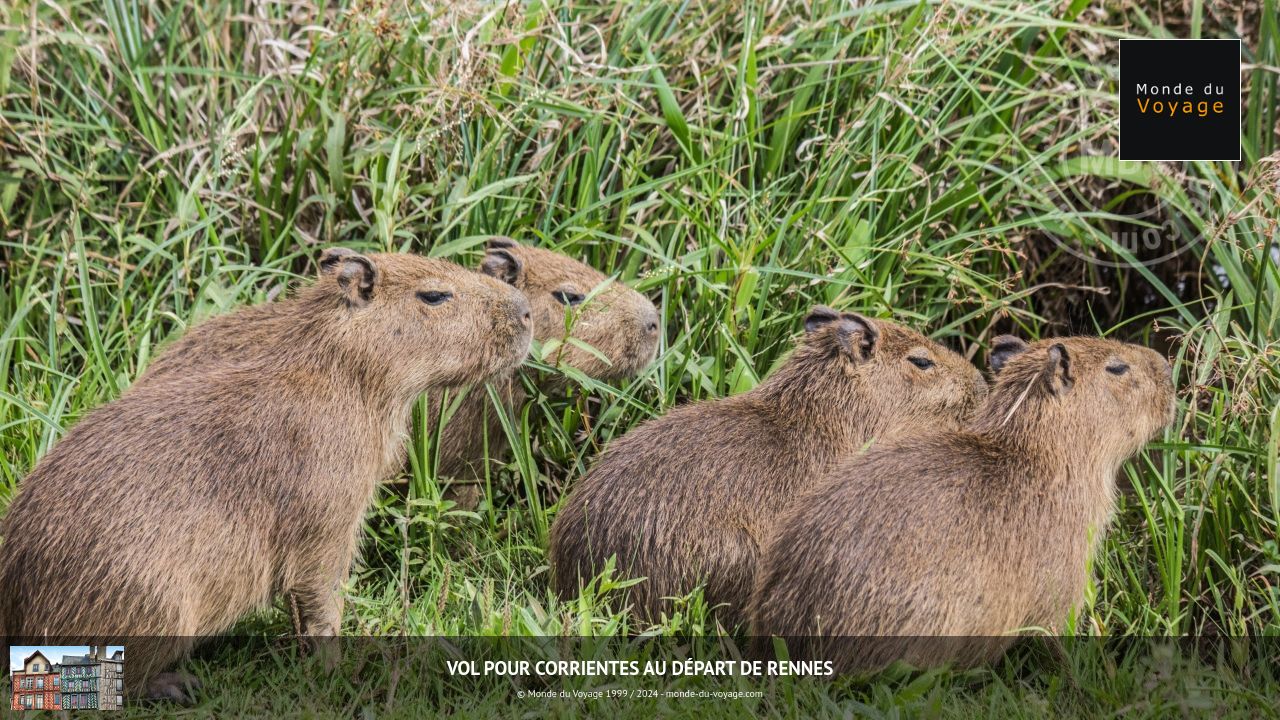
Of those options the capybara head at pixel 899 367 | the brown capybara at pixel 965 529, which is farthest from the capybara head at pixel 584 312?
the brown capybara at pixel 965 529

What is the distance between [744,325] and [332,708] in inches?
77.2

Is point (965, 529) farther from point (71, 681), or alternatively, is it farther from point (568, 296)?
point (71, 681)

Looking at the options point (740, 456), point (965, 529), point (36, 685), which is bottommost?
point (36, 685)

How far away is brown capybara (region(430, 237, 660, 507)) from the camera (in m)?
4.78

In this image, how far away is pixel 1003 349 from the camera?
171 inches

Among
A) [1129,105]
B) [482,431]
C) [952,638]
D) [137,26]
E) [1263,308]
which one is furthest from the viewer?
[137,26]

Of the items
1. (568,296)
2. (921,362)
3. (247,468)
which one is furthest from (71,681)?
(921,362)

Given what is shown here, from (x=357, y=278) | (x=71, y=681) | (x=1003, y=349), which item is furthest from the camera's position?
(x=1003, y=349)

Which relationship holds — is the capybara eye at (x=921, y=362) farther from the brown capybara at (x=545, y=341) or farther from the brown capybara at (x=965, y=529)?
the brown capybara at (x=545, y=341)

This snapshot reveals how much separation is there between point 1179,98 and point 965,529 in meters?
2.42

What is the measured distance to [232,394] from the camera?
3887 millimetres

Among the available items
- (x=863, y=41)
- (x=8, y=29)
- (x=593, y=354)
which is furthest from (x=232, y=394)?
(x=863, y=41)

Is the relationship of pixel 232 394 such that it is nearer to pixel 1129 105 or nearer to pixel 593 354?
pixel 593 354

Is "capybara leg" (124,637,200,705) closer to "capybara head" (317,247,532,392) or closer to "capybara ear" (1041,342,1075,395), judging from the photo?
"capybara head" (317,247,532,392)
